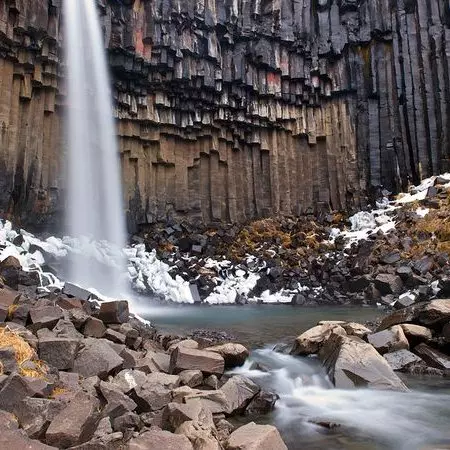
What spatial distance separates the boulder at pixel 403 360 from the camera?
27.6 feet

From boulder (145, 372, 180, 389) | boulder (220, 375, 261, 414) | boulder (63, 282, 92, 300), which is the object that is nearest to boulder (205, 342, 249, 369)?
boulder (220, 375, 261, 414)

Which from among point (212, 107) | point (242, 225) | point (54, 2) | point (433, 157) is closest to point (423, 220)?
point (433, 157)

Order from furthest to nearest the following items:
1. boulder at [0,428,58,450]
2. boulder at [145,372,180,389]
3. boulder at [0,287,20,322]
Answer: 1. boulder at [0,287,20,322]
2. boulder at [145,372,180,389]
3. boulder at [0,428,58,450]

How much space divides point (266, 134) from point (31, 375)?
88.9 ft

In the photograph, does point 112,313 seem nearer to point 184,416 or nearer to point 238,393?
point 238,393

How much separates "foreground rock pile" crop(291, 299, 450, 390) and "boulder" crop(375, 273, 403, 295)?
9.45 meters

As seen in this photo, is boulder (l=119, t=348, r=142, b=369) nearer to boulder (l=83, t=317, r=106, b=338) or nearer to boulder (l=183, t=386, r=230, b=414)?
boulder (l=83, t=317, r=106, b=338)

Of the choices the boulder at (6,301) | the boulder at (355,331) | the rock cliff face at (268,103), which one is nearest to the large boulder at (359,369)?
the boulder at (355,331)

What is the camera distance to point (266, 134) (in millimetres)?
30750

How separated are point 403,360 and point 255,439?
16.8 feet

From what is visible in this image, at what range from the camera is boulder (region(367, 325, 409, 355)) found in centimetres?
885

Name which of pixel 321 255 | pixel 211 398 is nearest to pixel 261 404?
pixel 211 398

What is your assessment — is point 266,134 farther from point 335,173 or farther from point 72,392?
point 72,392

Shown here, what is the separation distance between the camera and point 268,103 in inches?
1173
